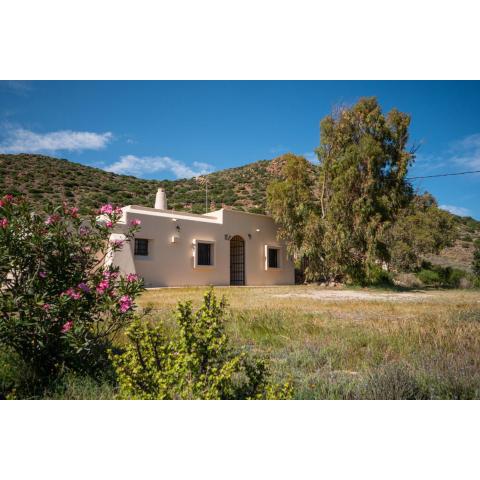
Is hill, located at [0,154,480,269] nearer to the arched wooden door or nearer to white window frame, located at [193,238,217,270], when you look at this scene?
the arched wooden door

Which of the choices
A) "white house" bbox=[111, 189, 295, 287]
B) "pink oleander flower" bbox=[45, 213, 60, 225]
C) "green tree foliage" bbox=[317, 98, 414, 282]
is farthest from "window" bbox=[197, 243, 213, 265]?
"pink oleander flower" bbox=[45, 213, 60, 225]

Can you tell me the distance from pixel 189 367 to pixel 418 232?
14.9 metres

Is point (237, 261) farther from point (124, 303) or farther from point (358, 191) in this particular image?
point (124, 303)

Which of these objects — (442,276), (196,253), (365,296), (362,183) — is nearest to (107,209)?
(365,296)

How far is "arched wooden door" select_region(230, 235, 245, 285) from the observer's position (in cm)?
1769

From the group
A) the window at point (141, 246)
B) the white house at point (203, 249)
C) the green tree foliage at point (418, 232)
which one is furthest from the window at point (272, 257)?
the window at point (141, 246)

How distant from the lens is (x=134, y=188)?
31141mm

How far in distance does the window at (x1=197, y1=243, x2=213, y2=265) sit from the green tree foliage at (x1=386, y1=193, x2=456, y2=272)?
7566mm

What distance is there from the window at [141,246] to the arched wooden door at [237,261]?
487 centimetres

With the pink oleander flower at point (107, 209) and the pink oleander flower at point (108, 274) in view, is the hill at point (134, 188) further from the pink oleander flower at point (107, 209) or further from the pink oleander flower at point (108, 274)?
the pink oleander flower at point (108, 274)
